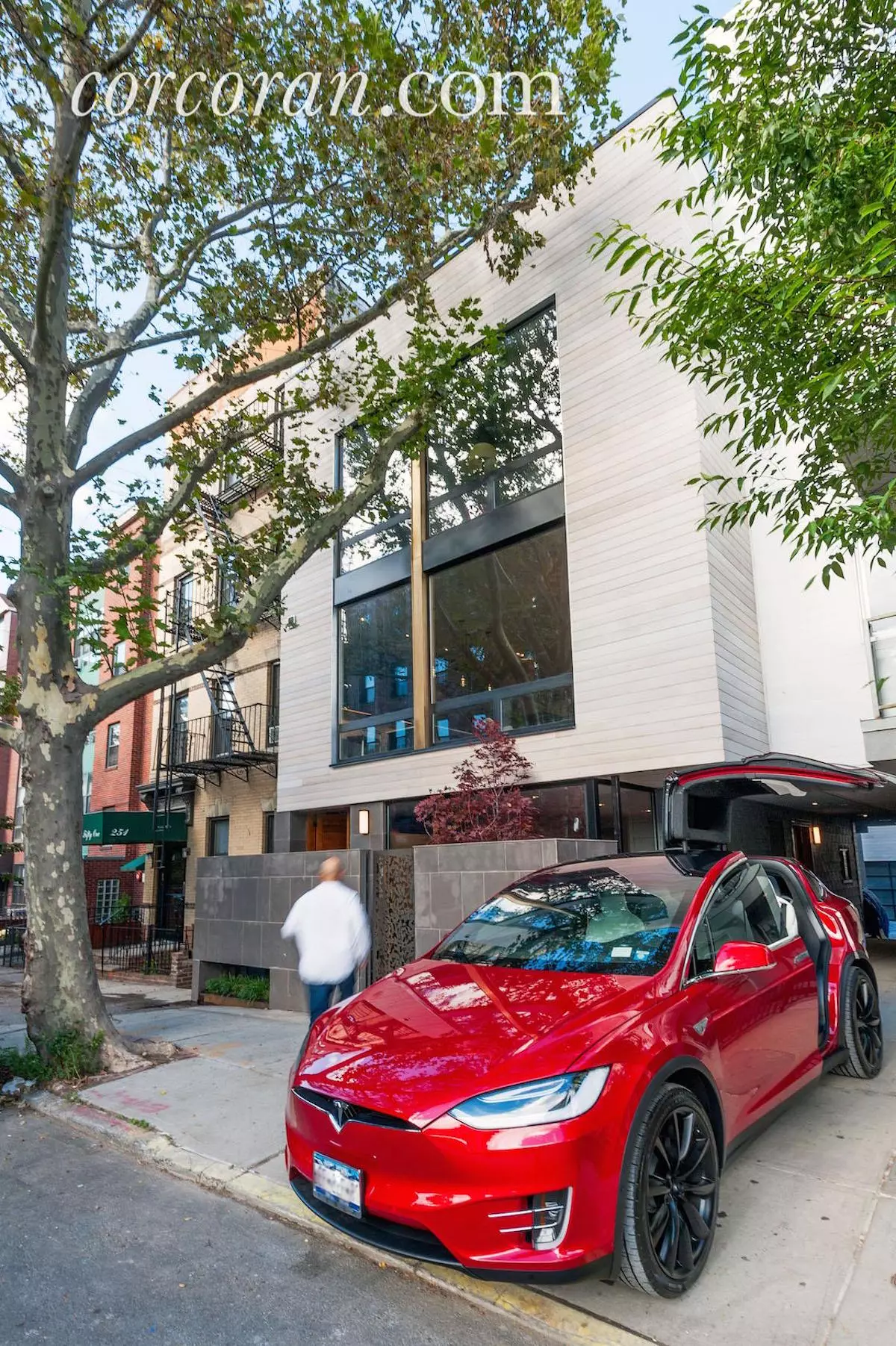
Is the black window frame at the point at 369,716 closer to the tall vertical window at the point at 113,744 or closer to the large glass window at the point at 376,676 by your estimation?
the large glass window at the point at 376,676

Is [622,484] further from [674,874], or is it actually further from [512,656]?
[674,874]

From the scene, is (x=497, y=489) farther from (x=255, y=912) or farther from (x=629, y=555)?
(x=255, y=912)

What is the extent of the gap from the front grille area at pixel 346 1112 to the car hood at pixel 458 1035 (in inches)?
1.0

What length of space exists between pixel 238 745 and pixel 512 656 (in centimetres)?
806

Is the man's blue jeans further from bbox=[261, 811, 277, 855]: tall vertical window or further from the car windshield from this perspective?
bbox=[261, 811, 277, 855]: tall vertical window

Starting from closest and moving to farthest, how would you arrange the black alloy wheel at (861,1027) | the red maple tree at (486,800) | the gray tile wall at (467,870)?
the black alloy wheel at (861,1027)
the gray tile wall at (467,870)
the red maple tree at (486,800)

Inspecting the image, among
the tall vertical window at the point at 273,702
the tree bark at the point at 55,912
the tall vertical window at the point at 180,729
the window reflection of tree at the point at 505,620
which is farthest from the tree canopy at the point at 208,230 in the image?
the tall vertical window at the point at 180,729

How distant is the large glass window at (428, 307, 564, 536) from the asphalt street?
31.8 ft

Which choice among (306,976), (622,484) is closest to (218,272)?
(622,484)

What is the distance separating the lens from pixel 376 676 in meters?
13.5

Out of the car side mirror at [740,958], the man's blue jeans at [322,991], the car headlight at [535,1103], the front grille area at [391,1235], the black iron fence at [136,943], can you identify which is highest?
the car side mirror at [740,958]

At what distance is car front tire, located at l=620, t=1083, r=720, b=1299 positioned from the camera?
9.15 ft

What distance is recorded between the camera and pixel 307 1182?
324 centimetres

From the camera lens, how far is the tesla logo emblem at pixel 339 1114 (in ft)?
10.1
